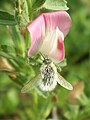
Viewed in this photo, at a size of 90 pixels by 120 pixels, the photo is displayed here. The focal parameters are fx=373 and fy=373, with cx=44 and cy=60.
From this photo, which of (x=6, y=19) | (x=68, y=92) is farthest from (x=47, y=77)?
(x=68, y=92)

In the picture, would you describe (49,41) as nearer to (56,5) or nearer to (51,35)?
(51,35)

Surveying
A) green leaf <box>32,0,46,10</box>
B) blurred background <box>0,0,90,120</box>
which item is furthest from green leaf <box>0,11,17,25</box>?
blurred background <box>0,0,90,120</box>

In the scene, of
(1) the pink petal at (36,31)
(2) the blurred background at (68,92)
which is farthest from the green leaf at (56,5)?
(2) the blurred background at (68,92)

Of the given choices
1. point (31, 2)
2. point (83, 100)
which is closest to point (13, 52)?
point (31, 2)

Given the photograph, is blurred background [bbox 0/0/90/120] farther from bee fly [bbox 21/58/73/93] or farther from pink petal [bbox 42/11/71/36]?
pink petal [bbox 42/11/71/36]

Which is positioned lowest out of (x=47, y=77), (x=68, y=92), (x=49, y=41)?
(x=68, y=92)

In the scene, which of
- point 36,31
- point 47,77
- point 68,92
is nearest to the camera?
point 36,31

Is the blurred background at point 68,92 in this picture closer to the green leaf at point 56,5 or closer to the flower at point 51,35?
the green leaf at point 56,5
